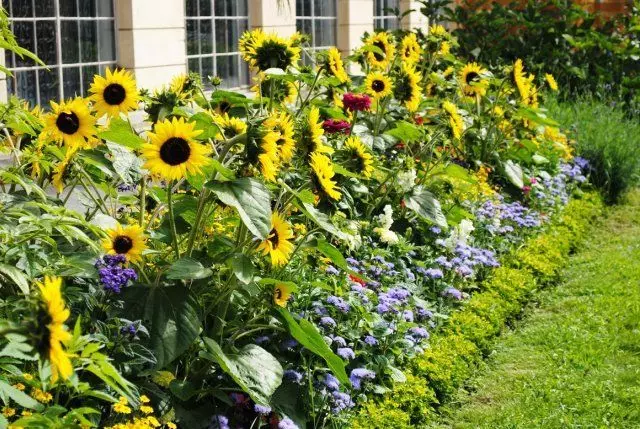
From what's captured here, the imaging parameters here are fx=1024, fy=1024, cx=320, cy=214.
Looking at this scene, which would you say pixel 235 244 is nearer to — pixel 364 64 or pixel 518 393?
pixel 518 393

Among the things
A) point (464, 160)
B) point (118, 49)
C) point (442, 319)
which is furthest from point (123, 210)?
point (118, 49)

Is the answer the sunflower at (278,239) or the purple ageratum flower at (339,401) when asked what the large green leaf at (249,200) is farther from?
the purple ageratum flower at (339,401)

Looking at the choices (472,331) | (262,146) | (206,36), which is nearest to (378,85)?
(472,331)

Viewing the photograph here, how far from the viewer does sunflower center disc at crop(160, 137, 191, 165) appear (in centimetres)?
277

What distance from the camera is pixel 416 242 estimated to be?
5426mm

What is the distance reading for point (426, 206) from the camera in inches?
203

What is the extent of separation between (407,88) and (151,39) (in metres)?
4.51

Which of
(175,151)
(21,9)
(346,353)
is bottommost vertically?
(346,353)

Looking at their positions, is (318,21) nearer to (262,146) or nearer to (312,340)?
(312,340)

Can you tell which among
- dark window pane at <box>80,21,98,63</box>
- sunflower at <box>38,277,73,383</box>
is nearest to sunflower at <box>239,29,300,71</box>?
sunflower at <box>38,277,73,383</box>

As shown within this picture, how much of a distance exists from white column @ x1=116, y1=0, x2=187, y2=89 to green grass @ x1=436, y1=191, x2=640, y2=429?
4.62 meters

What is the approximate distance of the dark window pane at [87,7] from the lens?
8.77 meters

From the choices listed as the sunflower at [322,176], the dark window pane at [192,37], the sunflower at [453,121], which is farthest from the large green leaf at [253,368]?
the dark window pane at [192,37]

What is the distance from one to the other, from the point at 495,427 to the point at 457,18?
7616mm
